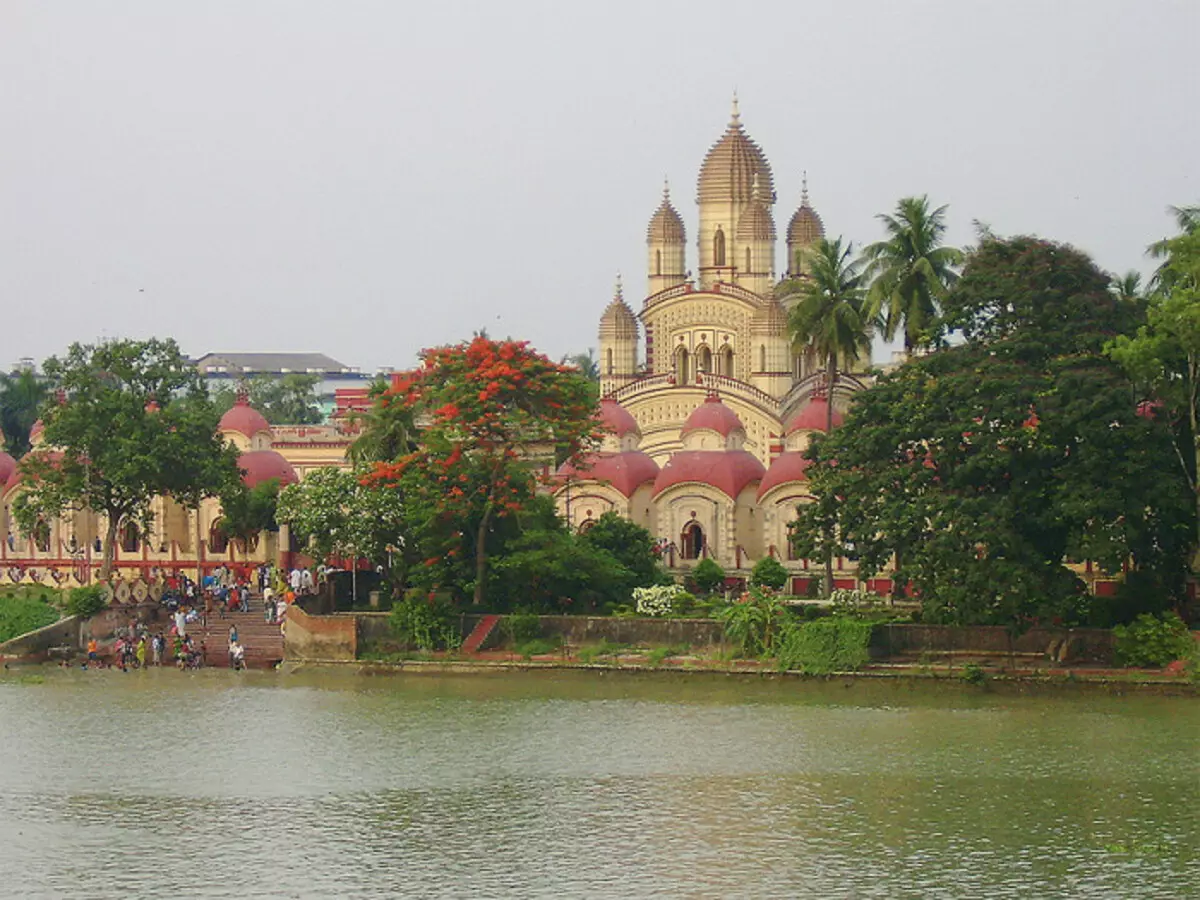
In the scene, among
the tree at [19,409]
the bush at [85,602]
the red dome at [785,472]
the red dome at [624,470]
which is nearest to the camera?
the bush at [85,602]

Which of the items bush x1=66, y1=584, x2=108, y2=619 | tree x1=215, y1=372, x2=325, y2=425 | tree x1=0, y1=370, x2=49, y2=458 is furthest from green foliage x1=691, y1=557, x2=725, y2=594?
tree x1=215, y1=372, x2=325, y2=425

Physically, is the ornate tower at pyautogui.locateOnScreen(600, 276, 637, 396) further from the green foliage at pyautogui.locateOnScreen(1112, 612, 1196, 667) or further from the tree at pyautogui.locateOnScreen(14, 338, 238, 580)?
the green foliage at pyautogui.locateOnScreen(1112, 612, 1196, 667)

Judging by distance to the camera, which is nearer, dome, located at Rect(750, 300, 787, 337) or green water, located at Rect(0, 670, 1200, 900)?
green water, located at Rect(0, 670, 1200, 900)

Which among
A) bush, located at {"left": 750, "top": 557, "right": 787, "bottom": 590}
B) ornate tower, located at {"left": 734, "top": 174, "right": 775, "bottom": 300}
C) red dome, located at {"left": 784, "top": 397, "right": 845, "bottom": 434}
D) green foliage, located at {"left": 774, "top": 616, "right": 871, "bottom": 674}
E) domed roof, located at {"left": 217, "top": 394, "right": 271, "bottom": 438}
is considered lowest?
green foliage, located at {"left": 774, "top": 616, "right": 871, "bottom": 674}

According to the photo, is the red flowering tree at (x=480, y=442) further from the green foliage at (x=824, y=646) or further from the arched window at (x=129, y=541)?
the arched window at (x=129, y=541)

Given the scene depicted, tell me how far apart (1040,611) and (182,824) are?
1548 cm

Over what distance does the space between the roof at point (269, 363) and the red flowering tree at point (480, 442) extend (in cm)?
11128

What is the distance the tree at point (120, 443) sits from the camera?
1708 inches

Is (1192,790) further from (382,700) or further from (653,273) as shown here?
(653,273)

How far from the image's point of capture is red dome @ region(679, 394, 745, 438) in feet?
166

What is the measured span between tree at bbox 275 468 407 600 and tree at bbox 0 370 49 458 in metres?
36.0

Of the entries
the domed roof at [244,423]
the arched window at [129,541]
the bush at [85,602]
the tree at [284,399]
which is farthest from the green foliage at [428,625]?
the tree at [284,399]

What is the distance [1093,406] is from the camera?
34.5m

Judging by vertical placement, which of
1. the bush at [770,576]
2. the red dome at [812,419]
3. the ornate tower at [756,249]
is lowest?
the bush at [770,576]
